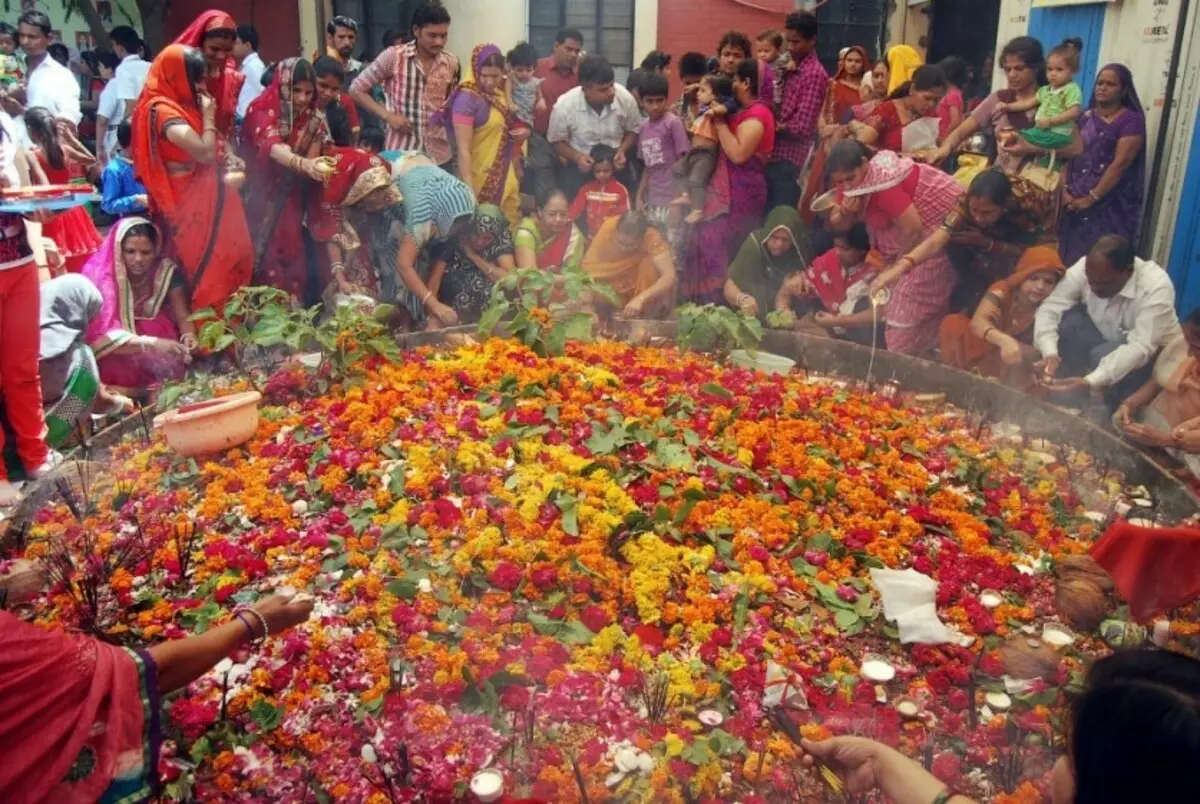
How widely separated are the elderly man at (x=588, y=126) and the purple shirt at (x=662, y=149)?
192 millimetres

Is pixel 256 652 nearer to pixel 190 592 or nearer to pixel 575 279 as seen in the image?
pixel 190 592

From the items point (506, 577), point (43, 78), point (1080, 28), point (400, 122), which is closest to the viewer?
point (506, 577)

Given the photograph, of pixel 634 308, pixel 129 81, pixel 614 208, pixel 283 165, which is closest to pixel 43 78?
pixel 129 81

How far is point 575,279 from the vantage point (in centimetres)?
530

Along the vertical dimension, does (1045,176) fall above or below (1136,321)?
above

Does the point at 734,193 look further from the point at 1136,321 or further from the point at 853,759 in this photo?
the point at 853,759

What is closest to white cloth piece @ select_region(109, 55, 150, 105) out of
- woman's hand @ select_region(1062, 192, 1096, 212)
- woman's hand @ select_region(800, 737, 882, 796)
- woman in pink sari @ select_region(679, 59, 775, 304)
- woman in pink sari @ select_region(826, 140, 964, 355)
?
woman in pink sari @ select_region(679, 59, 775, 304)

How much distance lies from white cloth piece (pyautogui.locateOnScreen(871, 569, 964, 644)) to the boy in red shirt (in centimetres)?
399

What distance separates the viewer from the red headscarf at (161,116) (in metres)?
5.48

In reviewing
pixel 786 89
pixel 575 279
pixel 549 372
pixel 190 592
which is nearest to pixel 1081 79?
pixel 786 89

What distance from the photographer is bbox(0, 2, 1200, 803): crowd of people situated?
16.6 ft

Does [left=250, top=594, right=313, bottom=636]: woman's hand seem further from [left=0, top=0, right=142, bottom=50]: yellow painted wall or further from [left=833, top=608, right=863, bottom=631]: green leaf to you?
[left=0, top=0, right=142, bottom=50]: yellow painted wall

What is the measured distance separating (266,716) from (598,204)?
4716mm

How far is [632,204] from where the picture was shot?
7.41 meters
